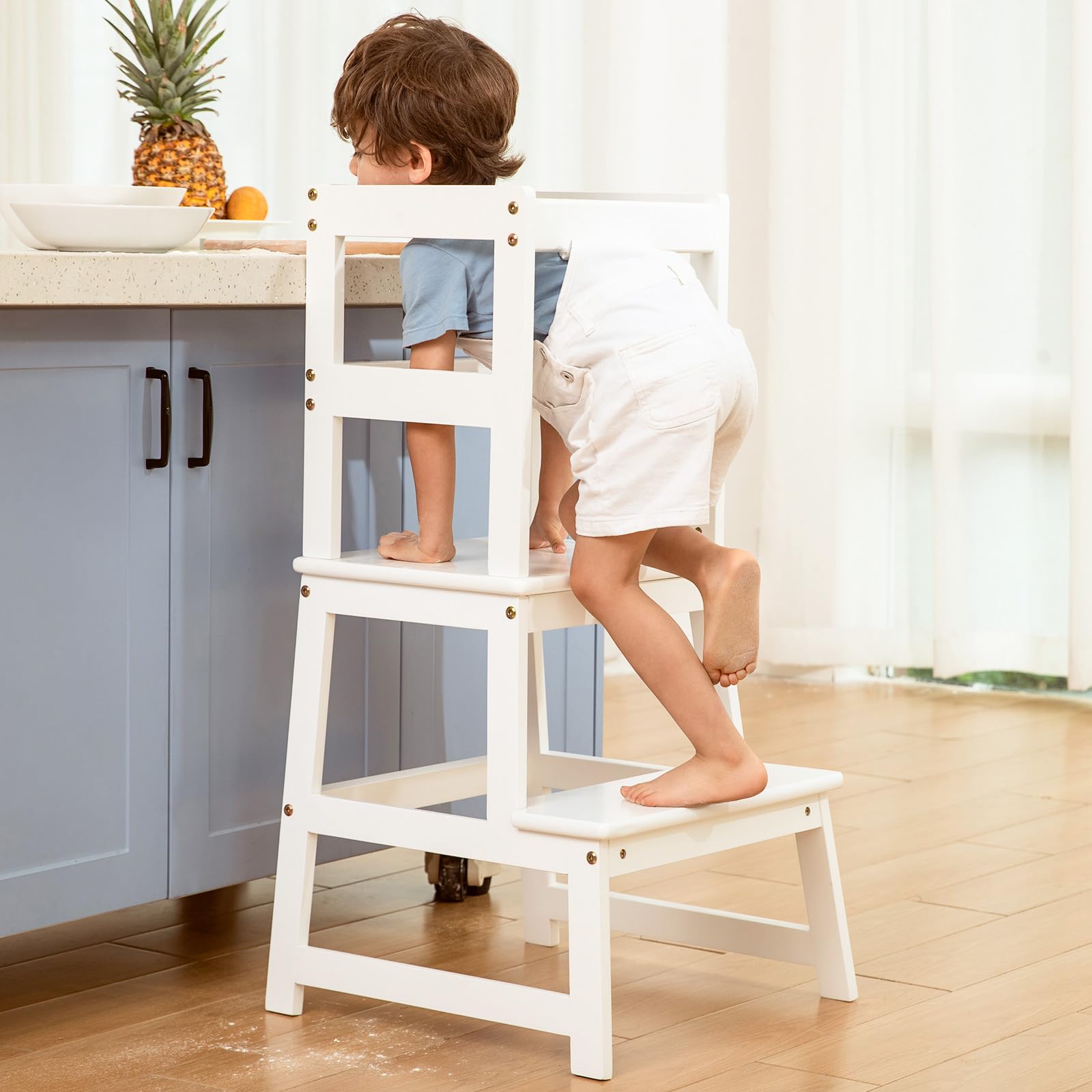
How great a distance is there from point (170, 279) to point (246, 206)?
623mm

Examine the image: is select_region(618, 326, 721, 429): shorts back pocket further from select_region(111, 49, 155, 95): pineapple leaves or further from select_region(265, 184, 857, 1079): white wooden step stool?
select_region(111, 49, 155, 95): pineapple leaves

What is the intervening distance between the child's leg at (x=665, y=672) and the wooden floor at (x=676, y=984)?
10.1 inches

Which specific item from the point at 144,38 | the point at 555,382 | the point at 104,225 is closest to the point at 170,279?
the point at 104,225

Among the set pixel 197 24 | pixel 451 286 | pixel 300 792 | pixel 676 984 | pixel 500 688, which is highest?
pixel 197 24

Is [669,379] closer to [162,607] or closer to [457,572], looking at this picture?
[457,572]

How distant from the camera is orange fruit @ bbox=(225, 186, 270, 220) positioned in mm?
2402

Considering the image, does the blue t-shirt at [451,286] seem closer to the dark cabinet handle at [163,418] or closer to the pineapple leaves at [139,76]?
the dark cabinet handle at [163,418]

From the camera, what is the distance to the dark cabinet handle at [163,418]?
73.7 inches

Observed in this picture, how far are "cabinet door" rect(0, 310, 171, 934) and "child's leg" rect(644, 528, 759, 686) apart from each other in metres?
0.54

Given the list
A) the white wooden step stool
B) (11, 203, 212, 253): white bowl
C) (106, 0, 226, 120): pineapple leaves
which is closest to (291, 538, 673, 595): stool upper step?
the white wooden step stool

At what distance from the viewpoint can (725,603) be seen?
5.91 ft

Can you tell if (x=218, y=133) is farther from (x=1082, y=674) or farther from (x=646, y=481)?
(x=646, y=481)

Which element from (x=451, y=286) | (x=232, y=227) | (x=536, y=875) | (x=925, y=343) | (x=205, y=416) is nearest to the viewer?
(x=451, y=286)

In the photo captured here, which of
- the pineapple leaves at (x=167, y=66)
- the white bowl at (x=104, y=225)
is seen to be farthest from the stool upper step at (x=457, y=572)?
the pineapple leaves at (x=167, y=66)
